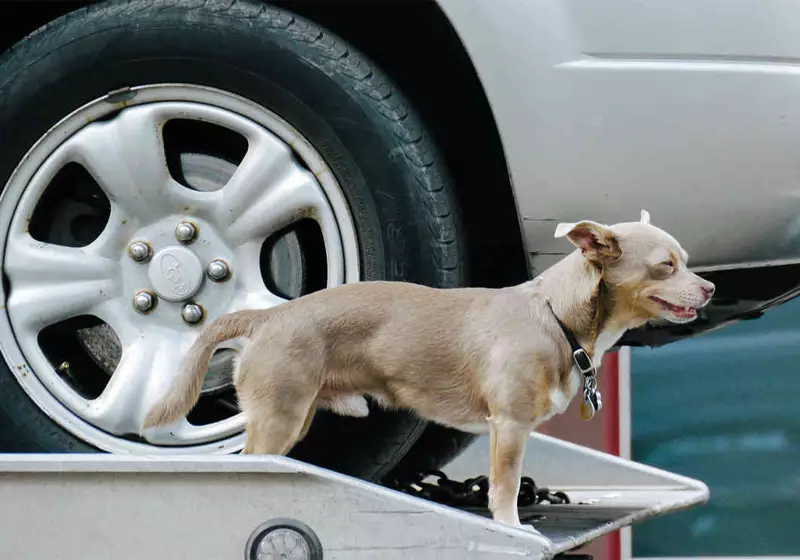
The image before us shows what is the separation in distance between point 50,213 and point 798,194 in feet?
5.31

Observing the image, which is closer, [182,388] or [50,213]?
[182,388]

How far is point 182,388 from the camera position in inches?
88.1

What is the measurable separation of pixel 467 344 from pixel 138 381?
71 centimetres

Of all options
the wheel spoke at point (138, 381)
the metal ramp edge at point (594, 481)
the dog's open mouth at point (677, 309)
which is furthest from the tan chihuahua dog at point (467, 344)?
the metal ramp edge at point (594, 481)

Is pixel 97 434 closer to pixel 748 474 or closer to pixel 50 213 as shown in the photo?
pixel 50 213

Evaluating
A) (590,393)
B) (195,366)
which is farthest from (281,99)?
(590,393)

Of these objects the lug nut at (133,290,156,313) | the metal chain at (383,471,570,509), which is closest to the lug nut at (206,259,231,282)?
the lug nut at (133,290,156,313)

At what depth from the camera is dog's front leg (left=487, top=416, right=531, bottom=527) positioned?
7.12 ft

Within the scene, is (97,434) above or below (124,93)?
below

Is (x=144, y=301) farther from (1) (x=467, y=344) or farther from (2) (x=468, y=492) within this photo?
(2) (x=468, y=492)

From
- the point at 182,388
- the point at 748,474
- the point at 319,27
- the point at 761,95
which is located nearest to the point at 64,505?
the point at 182,388

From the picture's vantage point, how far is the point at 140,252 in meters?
2.39

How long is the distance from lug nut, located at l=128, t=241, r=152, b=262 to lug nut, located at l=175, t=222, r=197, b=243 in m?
0.07

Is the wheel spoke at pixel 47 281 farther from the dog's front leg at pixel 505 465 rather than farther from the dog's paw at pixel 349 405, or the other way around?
the dog's front leg at pixel 505 465
